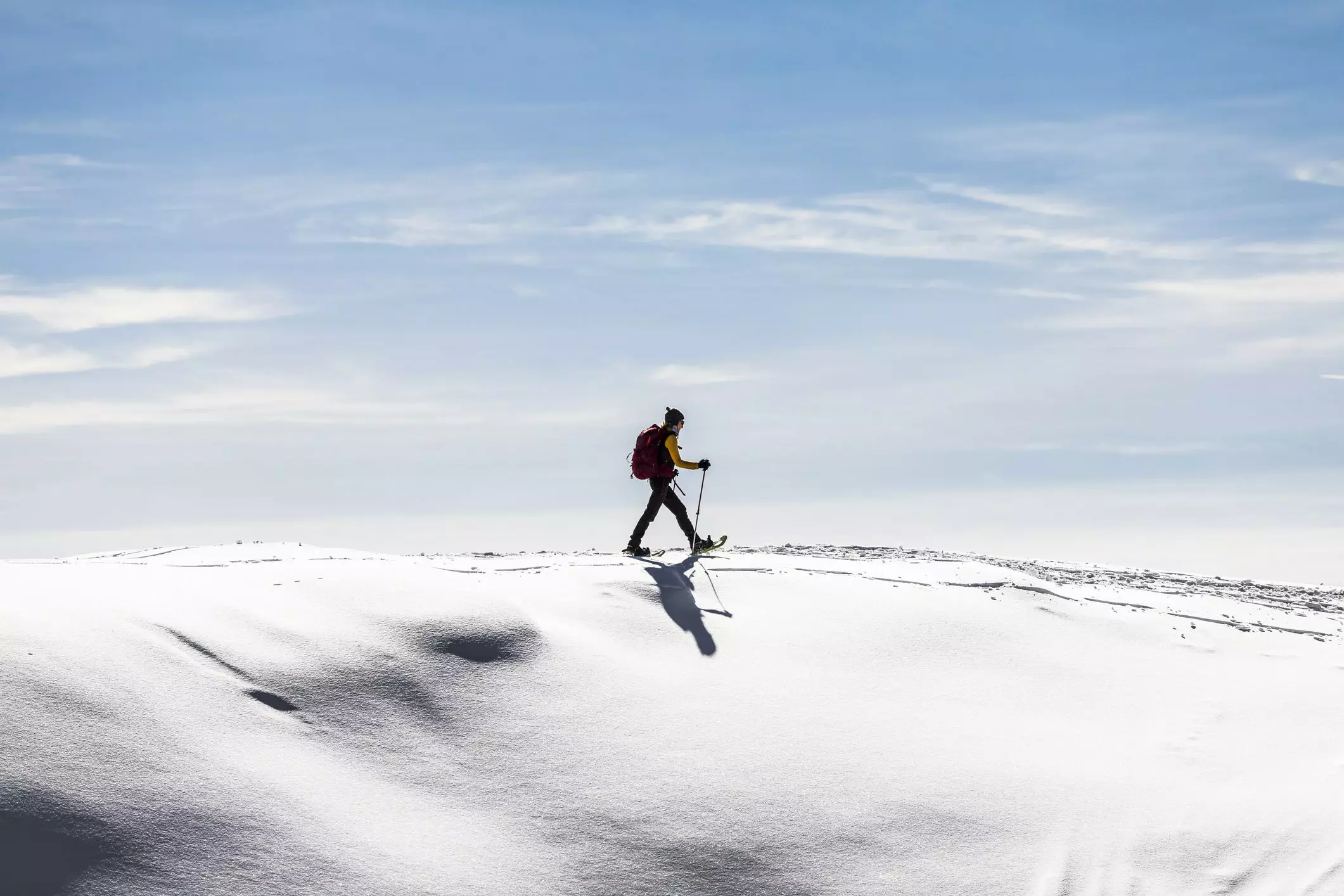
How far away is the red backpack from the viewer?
45.3 feet

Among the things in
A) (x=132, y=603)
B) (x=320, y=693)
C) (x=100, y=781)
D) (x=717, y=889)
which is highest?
(x=132, y=603)

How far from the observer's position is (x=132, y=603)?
10.1 m

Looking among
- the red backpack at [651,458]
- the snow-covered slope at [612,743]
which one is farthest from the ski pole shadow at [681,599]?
the red backpack at [651,458]

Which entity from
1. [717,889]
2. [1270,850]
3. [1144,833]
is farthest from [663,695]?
[1270,850]

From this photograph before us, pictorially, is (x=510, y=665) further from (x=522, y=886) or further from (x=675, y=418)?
(x=675, y=418)

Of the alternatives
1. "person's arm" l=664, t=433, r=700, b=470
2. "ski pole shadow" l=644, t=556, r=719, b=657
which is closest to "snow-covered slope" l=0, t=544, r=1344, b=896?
"ski pole shadow" l=644, t=556, r=719, b=657

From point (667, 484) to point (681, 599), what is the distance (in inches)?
73.7

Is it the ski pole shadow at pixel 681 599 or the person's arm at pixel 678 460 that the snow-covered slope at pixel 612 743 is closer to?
the ski pole shadow at pixel 681 599

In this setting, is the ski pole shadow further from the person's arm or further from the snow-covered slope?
Answer: the person's arm

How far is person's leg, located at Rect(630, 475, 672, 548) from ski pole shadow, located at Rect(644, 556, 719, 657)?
486mm

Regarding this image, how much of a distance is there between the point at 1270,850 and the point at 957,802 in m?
2.54

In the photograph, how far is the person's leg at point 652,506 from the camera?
1395 cm

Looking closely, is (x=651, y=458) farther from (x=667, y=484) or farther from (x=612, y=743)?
(x=612, y=743)

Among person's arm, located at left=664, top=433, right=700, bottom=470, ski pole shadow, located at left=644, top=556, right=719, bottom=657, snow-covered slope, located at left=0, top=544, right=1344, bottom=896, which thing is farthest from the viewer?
person's arm, located at left=664, top=433, right=700, bottom=470
